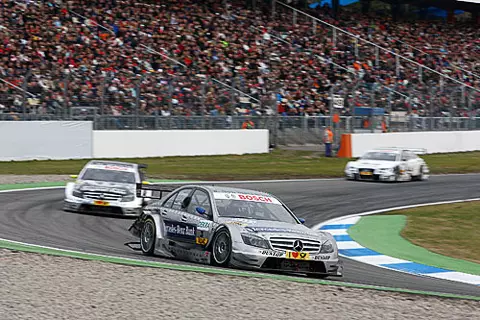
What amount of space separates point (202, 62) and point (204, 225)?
1052 inches

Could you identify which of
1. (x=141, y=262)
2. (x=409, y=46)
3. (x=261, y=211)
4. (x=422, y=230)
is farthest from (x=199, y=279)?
(x=409, y=46)

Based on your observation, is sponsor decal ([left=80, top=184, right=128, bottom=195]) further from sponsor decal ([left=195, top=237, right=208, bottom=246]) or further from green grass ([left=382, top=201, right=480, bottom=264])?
sponsor decal ([left=195, top=237, right=208, bottom=246])

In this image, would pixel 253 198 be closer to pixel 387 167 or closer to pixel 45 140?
pixel 387 167

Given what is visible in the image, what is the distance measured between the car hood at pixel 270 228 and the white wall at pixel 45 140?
19865 mm

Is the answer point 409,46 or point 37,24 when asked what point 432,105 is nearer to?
point 409,46

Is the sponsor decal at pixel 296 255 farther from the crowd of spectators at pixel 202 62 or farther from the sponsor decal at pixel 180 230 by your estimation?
the crowd of spectators at pixel 202 62

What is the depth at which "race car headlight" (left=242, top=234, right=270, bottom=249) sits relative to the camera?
33.9ft

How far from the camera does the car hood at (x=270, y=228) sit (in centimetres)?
1052

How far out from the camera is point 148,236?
12.1m

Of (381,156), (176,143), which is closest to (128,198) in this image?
(381,156)

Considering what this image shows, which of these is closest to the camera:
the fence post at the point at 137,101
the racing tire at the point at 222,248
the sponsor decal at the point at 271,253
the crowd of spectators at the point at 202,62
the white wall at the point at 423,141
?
the sponsor decal at the point at 271,253

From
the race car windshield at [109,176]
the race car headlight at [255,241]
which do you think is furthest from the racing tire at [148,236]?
the race car windshield at [109,176]

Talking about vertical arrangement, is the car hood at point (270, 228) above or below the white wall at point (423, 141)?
below

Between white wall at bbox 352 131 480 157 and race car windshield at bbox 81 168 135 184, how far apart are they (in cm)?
2030
